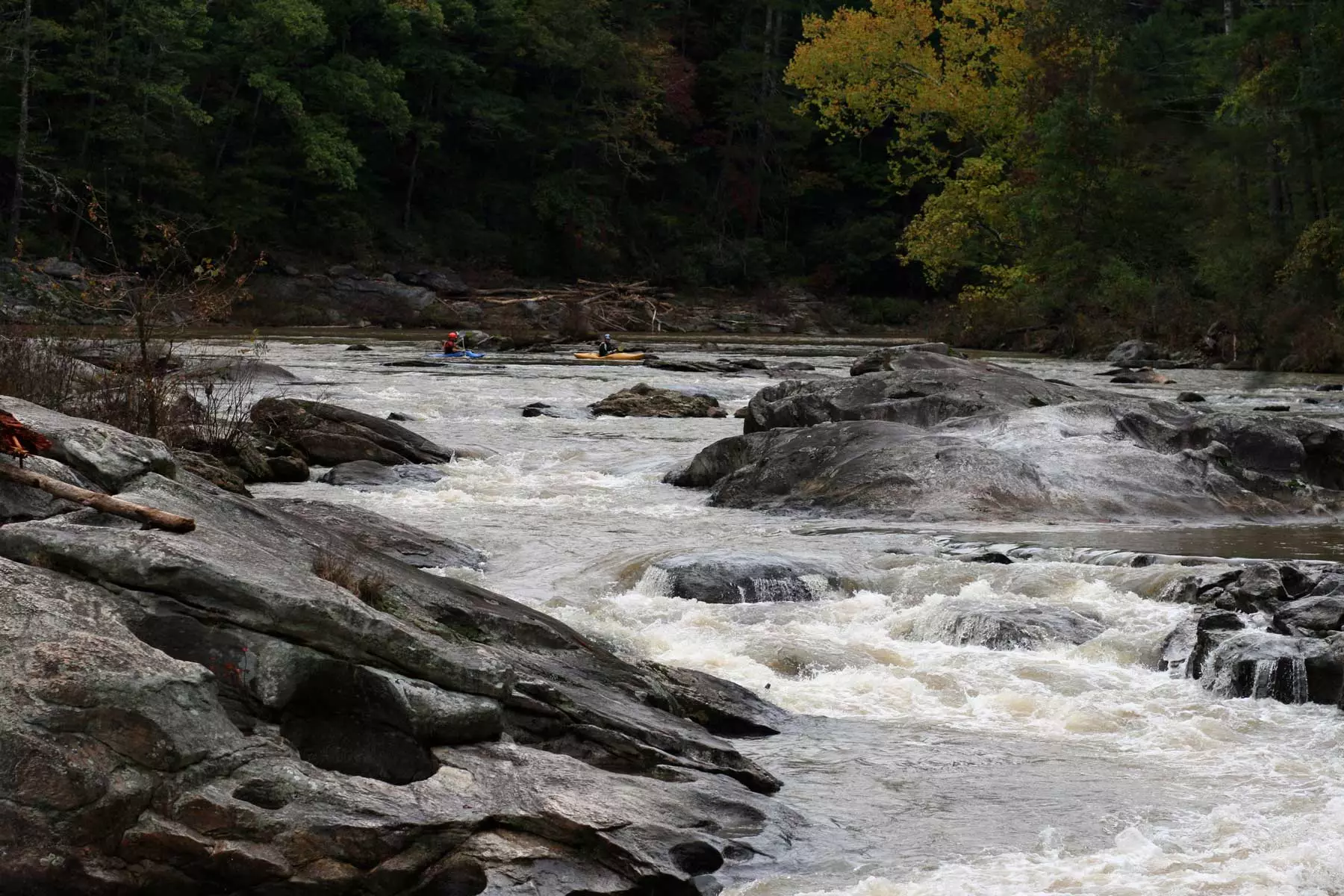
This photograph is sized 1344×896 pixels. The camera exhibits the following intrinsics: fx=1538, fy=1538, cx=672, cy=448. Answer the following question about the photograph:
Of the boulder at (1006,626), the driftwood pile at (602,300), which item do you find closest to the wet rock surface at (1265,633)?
the boulder at (1006,626)

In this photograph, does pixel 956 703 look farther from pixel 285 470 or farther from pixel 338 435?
pixel 338 435

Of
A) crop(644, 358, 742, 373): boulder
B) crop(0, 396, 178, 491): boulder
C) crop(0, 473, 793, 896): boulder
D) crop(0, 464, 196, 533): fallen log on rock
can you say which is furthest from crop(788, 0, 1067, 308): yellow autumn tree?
crop(0, 464, 196, 533): fallen log on rock

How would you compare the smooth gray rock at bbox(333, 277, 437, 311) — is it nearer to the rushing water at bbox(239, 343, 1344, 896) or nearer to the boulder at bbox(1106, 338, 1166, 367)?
the boulder at bbox(1106, 338, 1166, 367)

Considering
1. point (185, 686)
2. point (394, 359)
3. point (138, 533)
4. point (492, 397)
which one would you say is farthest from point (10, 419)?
point (394, 359)

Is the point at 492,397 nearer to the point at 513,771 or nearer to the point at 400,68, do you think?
the point at 513,771

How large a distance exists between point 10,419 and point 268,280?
37284 millimetres

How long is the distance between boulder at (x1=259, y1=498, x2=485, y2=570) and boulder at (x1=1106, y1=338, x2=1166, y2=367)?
72.5 ft

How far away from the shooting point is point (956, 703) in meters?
7.44

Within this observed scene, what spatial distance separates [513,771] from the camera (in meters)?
5.12

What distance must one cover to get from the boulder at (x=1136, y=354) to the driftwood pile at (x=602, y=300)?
586 inches

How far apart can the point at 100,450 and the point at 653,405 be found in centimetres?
1441

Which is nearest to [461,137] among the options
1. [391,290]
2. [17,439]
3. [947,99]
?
[391,290]

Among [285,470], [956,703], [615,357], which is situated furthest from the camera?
[615,357]

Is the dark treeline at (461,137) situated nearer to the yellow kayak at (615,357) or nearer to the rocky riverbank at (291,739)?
the yellow kayak at (615,357)
